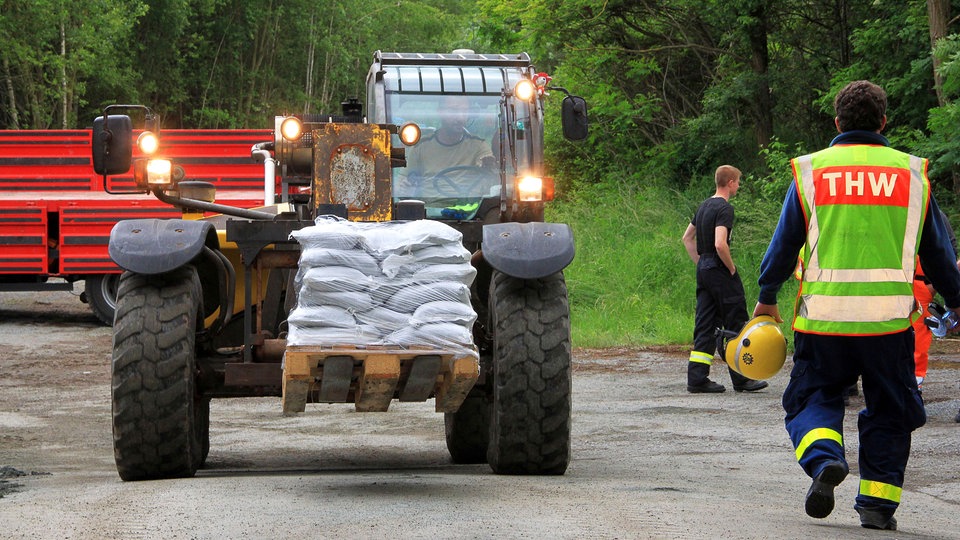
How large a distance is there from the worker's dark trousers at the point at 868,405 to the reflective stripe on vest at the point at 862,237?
0.08 m

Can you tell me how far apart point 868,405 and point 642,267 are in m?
14.1

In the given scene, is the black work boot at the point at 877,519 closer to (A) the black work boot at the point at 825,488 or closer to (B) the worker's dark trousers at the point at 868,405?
(B) the worker's dark trousers at the point at 868,405

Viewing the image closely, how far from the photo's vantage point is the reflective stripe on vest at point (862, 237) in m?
5.77

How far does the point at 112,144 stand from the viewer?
7328mm

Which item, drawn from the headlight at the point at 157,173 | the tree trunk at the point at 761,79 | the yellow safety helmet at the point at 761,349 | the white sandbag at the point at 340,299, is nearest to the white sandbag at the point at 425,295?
the white sandbag at the point at 340,299

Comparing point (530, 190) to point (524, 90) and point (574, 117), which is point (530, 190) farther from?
point (574, 117)

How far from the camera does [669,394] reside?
11.7 m

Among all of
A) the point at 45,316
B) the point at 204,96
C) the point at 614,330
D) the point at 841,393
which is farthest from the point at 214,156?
the point at 204,96

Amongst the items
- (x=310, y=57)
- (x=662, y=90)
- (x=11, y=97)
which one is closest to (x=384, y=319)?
(x=662, y=90)

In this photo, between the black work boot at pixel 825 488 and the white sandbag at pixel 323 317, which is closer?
the black work boot at pixel 825 488

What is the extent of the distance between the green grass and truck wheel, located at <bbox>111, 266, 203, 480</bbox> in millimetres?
9582

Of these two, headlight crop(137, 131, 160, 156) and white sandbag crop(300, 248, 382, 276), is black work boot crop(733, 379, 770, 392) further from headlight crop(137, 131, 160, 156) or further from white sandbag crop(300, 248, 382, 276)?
white sandbag crop(300, 248, 382, 276)

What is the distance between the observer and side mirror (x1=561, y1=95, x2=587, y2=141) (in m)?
9.80

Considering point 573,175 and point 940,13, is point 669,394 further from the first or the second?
point 573,175
